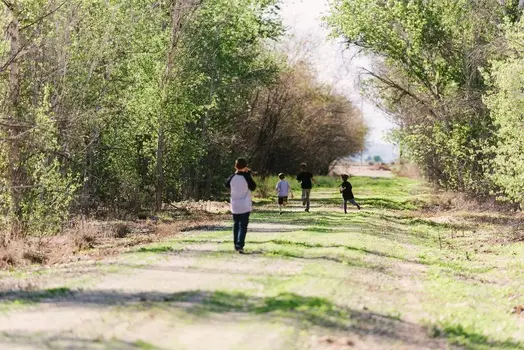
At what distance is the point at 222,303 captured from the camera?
36.2 ft

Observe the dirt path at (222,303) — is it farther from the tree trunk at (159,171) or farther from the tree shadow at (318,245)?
the tree trunk at (159,171)

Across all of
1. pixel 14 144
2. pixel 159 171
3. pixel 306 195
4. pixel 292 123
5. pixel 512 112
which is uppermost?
pixel 292 123

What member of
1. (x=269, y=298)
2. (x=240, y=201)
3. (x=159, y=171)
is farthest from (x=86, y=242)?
(x=159, y=171)

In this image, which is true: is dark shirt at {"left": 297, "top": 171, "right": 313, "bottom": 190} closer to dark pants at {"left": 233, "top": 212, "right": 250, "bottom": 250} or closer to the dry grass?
the dry grass

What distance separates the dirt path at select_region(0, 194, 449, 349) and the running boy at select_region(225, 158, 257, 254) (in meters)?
0.56

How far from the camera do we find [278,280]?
44.2ft

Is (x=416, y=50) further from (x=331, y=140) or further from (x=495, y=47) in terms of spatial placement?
(x=331, y=140)

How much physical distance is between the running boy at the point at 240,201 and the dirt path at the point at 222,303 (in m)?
0.56

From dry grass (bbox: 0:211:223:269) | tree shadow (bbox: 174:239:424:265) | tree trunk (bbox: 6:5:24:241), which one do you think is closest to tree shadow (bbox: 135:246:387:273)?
dry grass (bbox: 0:211:223:269)

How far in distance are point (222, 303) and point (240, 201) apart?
6.80 m

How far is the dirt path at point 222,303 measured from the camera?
29.5ft

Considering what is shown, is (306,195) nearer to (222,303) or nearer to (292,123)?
(222,303)

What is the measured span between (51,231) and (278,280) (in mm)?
9722

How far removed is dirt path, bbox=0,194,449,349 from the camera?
29.5 feet
